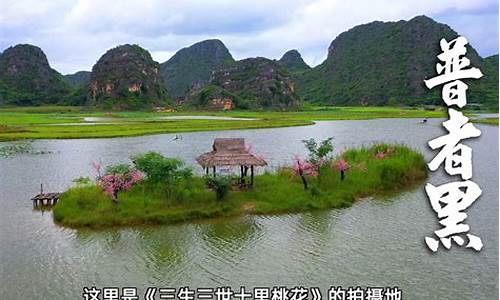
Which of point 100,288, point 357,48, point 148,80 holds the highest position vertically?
point 357,48

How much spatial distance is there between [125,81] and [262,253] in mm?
103029

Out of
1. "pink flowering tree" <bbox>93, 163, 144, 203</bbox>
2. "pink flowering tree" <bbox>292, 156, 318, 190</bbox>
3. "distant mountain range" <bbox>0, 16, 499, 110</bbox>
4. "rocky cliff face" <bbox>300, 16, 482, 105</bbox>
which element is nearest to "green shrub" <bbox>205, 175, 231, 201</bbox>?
"pink flowering tree" <bbox>93, 163, 144, 203</bbox>

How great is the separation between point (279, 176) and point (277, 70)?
106790 millimetres

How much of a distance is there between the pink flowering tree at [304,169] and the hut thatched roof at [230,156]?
54.7 inches

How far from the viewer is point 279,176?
66.0 feet

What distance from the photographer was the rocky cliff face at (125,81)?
109812mm

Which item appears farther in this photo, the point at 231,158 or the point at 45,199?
the point at 45,199

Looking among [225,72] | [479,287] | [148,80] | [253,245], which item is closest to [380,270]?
[479,287]

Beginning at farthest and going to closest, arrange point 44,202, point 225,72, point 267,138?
point 225,72 < point 267,138 < point 44,202

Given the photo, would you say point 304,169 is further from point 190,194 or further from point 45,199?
point 45,199

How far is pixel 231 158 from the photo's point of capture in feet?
60.3

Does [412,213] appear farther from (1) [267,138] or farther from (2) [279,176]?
(1) [267,138]

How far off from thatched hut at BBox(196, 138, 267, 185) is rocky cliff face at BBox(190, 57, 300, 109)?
87600mm

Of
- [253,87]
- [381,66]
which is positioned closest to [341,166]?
[253,87]
